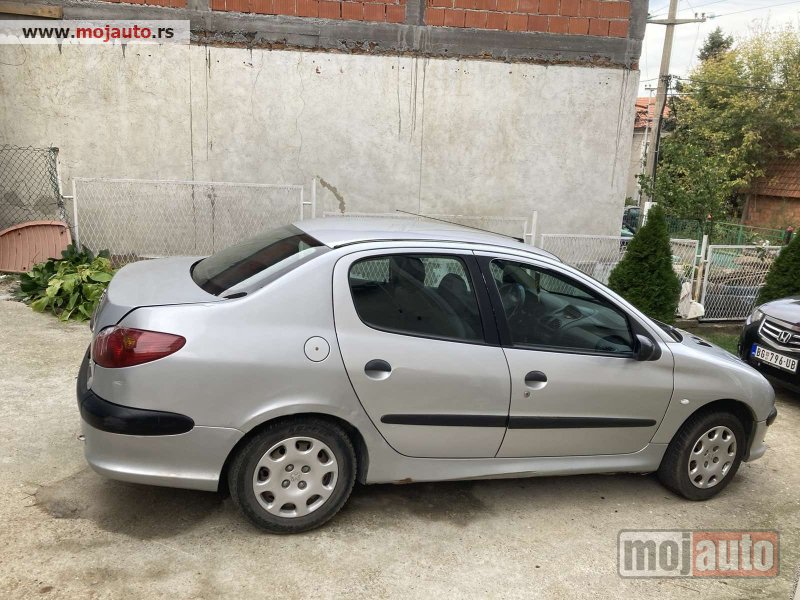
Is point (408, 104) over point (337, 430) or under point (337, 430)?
over

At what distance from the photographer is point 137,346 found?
298 centimetres

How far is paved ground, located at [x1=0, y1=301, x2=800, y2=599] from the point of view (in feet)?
9.75

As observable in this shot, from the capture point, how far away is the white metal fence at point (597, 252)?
28.7ft

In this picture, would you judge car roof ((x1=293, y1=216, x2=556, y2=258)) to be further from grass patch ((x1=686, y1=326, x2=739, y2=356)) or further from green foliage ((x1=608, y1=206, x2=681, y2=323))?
grass patch ((x1=686, y1=326, x2=739, y2=356))

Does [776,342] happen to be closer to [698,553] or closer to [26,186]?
[698,553]

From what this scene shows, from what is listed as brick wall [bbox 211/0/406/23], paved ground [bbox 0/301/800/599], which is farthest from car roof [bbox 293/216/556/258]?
brick wall [bbox 211/0/406/23]

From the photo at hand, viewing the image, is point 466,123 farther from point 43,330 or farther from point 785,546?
point 785,546

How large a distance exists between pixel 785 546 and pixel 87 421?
3781 mm

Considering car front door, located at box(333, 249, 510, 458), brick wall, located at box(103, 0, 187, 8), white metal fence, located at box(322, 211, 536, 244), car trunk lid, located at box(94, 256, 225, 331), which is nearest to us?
car trunk lid, located at box(94, 256, 225, 331)

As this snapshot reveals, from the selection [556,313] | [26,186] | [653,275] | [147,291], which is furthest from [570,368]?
[26,186]

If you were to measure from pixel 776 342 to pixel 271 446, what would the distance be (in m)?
5.02

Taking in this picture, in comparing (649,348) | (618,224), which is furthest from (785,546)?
(618,224)

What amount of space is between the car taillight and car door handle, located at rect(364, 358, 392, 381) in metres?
0.87

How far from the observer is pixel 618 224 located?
398 inches
